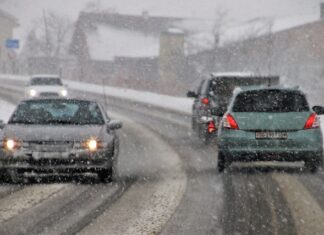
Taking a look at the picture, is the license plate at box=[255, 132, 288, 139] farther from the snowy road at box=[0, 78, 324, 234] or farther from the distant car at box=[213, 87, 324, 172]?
the snowy road at box=[0, 78, 324, 234]

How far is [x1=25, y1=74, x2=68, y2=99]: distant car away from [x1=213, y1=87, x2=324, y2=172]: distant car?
70.5 feet

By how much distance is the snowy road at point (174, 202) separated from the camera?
24.8 ft

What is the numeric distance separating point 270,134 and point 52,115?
3.59 metres

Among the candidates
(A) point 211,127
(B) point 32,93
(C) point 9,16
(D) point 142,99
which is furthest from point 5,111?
(C) point 9,16

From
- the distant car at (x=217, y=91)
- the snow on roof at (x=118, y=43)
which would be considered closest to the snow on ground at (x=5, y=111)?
the distant car at (x=217, y=91)

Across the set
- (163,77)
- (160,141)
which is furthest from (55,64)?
(160,141)

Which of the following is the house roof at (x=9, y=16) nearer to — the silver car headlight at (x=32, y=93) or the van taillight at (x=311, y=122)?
the silver car headlight at (x=32, y=93)

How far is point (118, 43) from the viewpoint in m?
83.8

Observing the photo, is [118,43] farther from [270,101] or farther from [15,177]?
[15,177]

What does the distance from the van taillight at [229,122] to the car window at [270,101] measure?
183 mm

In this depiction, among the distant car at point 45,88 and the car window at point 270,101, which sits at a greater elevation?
the car window at point 270,101

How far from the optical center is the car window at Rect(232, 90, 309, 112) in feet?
41.1

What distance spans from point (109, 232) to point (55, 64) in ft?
285

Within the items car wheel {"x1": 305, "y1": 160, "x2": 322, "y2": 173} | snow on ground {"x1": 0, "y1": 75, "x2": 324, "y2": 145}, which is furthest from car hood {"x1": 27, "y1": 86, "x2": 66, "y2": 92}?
car wheel {"x1": 305, "y1": 160, "x2": 322, "y2": 173}
